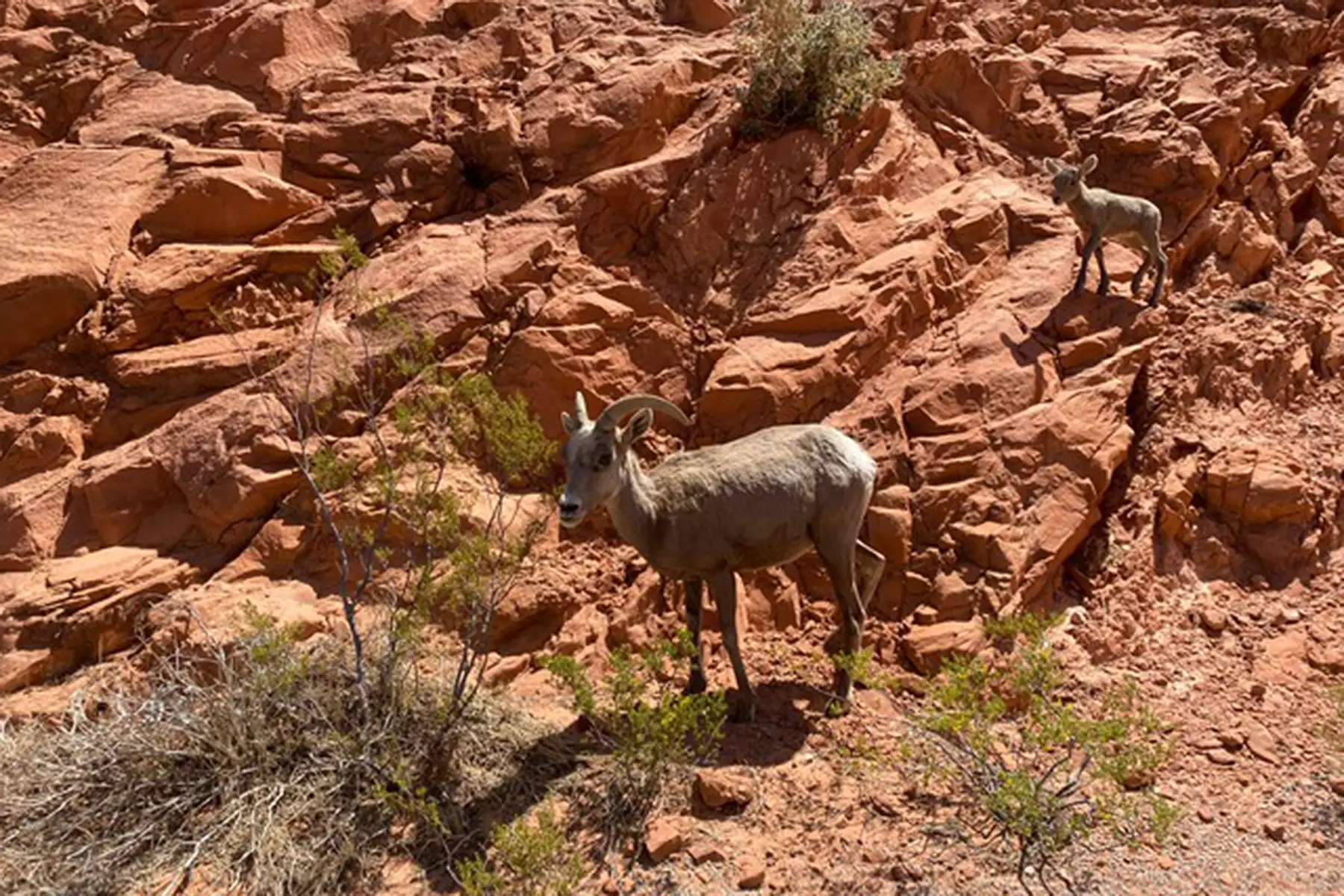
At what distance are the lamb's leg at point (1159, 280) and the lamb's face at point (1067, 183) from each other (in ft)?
3.27

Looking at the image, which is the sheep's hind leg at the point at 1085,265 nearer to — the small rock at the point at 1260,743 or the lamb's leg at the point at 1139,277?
the lamb's leg at the point at 1139,277

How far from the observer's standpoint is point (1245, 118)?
9844 millimetres

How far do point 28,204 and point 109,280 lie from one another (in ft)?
4.26

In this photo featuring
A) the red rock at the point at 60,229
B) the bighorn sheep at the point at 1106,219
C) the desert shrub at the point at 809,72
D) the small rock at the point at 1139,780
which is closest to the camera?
the small rock at the point at 1139,780

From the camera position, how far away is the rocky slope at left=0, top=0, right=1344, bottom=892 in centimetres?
694

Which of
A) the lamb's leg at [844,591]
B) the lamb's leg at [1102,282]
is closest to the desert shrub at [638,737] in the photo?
the lamb's leg at [844,591]

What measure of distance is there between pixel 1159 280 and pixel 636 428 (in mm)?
5708

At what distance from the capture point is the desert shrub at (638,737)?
206 inches

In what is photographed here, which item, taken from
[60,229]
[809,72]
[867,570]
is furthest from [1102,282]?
[60,229]

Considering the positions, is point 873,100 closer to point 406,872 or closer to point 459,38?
point 459,38

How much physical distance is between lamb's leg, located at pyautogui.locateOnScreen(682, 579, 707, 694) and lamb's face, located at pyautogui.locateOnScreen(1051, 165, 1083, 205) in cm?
533

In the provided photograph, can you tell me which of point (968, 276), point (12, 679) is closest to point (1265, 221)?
point (968, 276)

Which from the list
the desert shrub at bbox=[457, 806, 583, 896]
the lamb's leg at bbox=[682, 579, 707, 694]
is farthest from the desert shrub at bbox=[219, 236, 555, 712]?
the lamb's leg at bbox=[682, 579, 707, 694]

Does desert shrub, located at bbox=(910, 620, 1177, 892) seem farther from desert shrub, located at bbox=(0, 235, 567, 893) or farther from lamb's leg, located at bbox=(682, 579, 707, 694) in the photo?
desert shrub, located at bbox=(0, 235, 567, 893)
